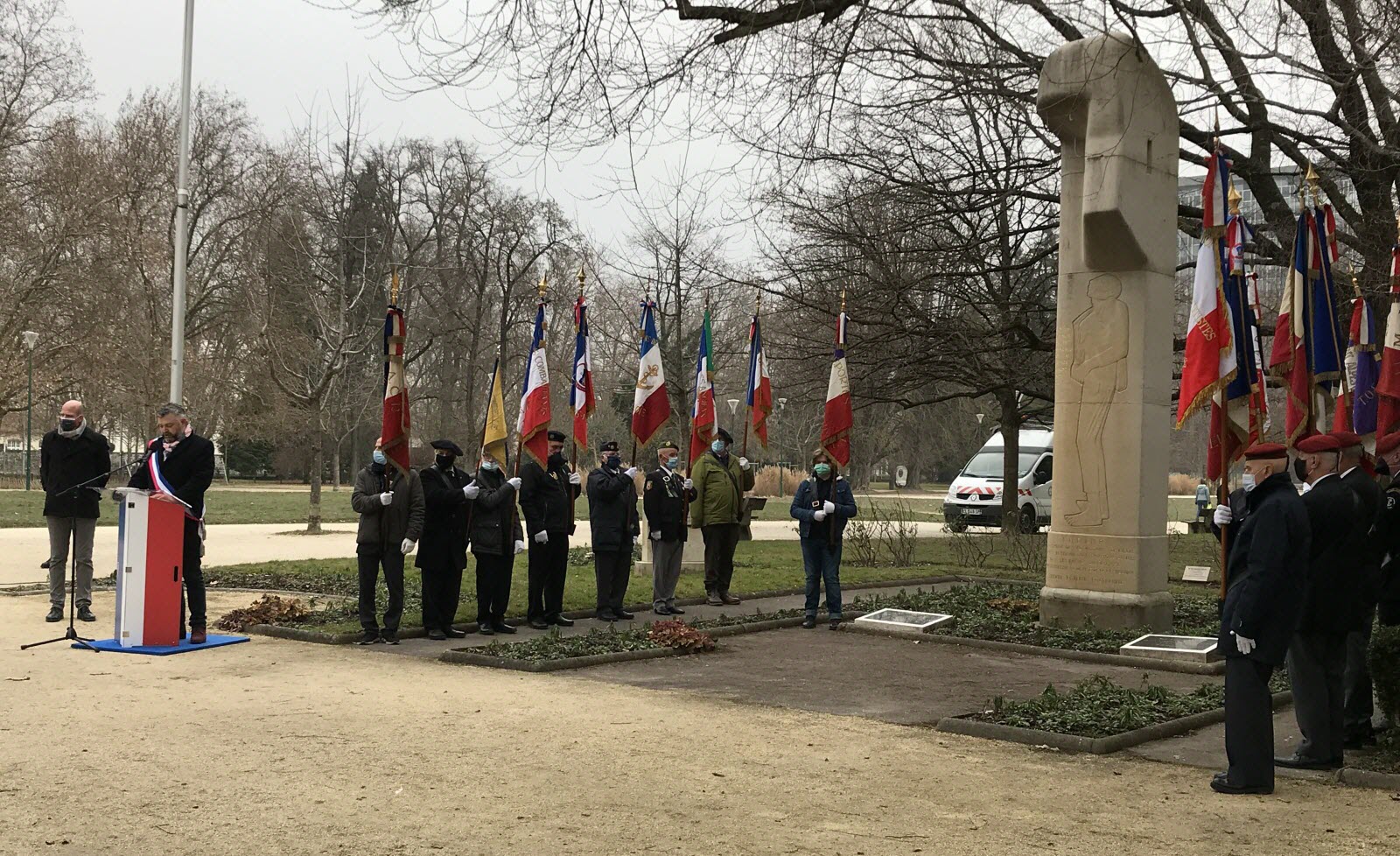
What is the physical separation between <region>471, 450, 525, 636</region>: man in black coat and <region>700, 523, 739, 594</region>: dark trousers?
3435mm

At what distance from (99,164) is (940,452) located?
46414mm

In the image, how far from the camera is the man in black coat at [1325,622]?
779 cm

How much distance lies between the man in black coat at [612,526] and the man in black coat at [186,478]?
4.00m

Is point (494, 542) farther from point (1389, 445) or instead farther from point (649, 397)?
point (1389, 445)

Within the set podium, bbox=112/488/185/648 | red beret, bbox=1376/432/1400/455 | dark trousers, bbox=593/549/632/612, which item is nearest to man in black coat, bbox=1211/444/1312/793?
red beret, bbox=1376/432/1400/455

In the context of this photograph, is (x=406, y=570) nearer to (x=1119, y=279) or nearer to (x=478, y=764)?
(x=1119, y=279)

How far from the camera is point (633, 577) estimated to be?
766 inches

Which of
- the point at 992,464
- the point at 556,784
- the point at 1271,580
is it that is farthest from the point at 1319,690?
the point at 992,464

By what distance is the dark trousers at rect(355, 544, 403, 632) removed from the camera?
12.3 m

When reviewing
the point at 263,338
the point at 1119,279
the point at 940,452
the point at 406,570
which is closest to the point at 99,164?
the point at 263,338

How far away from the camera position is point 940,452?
7138 cm

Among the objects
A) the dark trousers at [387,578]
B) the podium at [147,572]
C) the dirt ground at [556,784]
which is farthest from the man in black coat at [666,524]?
the dirt ground at [556,784]

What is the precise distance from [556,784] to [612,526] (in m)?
7.41

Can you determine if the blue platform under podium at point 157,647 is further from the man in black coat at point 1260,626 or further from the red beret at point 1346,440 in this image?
the red beret at point 1346,440
